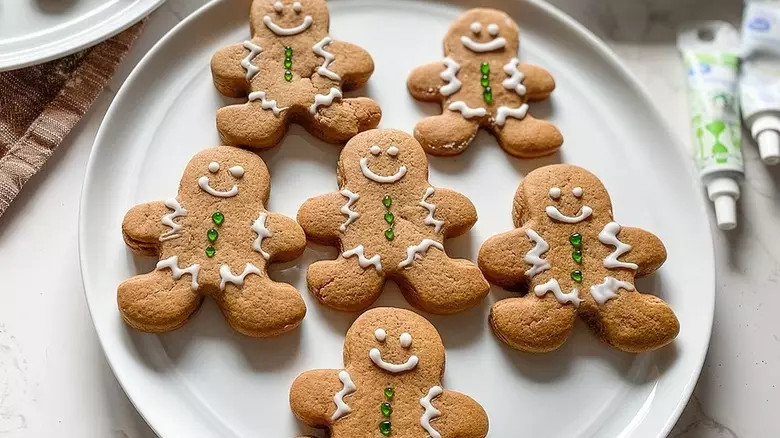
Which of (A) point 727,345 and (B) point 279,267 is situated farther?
(A) point 727,345

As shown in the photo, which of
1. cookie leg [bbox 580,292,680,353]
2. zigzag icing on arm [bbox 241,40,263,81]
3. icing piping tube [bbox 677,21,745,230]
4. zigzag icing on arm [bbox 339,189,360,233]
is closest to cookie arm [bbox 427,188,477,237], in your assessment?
zigzag icing on arm [bbox 339,189,360,233]

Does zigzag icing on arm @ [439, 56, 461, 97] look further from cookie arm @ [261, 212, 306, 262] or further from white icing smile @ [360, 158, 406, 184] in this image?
cookie arm @ [261, 212, 306, 262]

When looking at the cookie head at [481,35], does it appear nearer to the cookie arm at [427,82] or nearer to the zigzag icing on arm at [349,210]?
the cookie arm at [427,82]

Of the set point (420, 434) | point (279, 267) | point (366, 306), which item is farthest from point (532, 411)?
point (279, 267)

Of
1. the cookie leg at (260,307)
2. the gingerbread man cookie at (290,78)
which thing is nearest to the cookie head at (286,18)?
the gingerbread man cookie at (290,78)

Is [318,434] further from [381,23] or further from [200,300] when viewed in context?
[381,23]
